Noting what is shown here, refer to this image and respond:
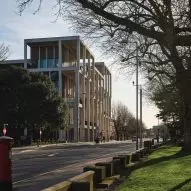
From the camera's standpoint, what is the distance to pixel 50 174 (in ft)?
68.8

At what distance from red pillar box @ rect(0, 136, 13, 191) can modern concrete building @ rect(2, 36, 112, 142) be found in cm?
6704

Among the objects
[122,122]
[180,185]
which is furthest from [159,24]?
[122,122]

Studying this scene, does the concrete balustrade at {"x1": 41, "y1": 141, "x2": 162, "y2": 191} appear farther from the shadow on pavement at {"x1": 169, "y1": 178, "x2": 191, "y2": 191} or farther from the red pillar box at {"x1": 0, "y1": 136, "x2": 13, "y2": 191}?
the red pillar box at {"x1": 0, "y1": 136, "x2": 13, "y2": 191}

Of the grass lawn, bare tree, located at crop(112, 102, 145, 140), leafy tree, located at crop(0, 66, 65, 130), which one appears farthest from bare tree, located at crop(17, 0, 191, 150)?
bare tree, located at crop(112, 102, 145, 140)

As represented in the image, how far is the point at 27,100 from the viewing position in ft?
207

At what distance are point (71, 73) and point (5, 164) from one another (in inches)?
3287

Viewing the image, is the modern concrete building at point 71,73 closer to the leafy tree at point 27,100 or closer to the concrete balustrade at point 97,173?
the leafy tree at point 27,100

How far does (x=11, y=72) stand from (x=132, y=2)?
160 feet

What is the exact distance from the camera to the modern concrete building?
92.4 meters

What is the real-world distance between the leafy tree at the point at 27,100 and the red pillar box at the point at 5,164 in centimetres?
4576

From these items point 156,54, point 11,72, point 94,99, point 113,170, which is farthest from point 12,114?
point 94,99

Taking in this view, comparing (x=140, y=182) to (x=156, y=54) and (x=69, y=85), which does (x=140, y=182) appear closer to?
(x=156, y=54)

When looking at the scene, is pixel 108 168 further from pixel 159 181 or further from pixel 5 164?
pixel 5 164

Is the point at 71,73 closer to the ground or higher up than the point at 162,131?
higher up
